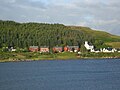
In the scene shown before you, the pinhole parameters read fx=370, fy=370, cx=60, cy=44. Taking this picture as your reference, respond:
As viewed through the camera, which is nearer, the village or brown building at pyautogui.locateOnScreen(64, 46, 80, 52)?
the village

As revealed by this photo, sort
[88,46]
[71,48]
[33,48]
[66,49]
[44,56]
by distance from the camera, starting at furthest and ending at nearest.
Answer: [88,46] < [71,48] < [66,49] < [33,48] < [44,56]

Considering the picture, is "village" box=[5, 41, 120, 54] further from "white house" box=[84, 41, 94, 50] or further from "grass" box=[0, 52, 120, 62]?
"grass" box=[0, 52, 120, 62]

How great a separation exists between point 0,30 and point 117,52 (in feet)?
202

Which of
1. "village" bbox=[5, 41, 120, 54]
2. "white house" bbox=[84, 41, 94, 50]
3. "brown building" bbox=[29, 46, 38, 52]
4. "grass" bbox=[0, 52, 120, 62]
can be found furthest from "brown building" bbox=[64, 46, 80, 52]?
"brown building" bbox=[29, 46, 38, 52]

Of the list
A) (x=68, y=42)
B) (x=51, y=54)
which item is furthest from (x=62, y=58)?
(x=68, y=42)

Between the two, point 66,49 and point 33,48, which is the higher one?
point 33,48

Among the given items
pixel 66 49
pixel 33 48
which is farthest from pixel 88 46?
pixel 33 48

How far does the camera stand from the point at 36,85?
6512 centimetres

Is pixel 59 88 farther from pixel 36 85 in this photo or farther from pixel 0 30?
pixel 0 30

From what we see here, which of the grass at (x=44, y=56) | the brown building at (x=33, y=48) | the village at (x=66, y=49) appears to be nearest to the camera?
the grass at (x=44, y=56)

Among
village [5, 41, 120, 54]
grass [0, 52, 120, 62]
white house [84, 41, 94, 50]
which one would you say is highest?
white house [84, 41, 94, 50]

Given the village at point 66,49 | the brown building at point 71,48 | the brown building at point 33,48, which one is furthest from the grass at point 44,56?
the brown building at point 71,48

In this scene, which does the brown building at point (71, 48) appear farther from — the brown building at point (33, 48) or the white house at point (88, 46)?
the brown building at point (33, 48)

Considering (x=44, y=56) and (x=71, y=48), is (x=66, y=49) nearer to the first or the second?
(x=71, y=48)
